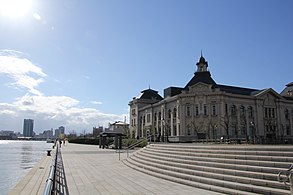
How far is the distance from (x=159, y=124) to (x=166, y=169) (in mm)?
49767

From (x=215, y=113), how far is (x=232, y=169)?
42.6m

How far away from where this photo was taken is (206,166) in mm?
11938

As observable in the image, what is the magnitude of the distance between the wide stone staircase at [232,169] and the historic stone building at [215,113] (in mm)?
34989

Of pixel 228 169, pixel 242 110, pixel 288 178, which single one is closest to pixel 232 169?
pixel 228 169

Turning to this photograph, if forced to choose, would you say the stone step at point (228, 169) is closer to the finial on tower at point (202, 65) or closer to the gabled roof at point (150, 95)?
the finial on tower at point (202, 65)

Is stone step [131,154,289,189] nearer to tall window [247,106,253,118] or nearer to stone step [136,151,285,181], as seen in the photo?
stone step [136,151,285,181]

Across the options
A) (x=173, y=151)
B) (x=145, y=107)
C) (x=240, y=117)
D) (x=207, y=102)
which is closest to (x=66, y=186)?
(x=173, y=151)

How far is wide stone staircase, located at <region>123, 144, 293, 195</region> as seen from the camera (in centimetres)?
891

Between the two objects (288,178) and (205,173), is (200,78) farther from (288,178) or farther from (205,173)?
(288,178)

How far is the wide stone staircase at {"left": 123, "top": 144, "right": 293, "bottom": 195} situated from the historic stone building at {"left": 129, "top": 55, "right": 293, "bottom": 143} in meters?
35.0

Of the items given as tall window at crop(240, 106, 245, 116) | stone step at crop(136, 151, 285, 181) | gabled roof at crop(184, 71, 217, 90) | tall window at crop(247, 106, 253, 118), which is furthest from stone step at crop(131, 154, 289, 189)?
tall window at crop(247, 106, 253, 118)

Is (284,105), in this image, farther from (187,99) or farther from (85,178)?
(85,178)

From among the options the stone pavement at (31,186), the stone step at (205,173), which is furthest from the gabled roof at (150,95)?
the stone pavement at (31,186)

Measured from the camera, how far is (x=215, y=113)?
51.9 metres
